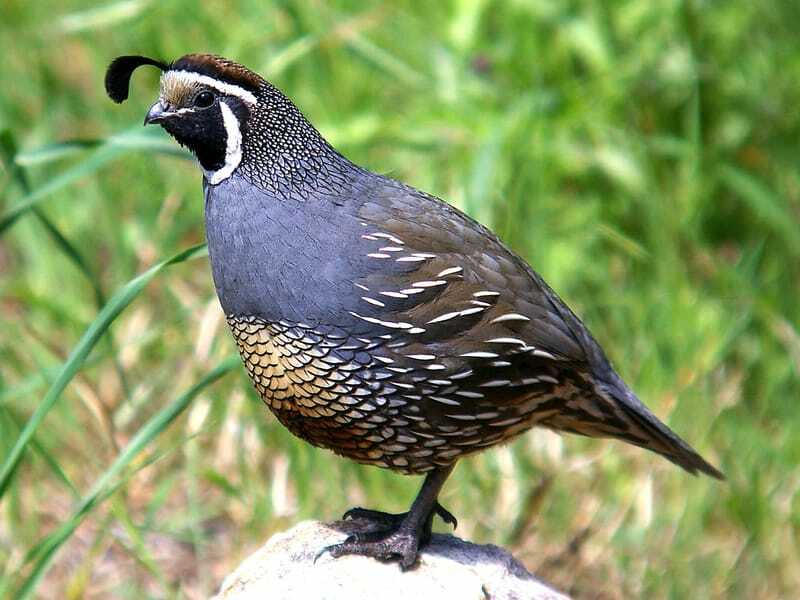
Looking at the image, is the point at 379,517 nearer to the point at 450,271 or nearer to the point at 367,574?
the point at 367,574

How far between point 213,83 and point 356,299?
1.83ft

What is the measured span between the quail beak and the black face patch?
1 centimetres

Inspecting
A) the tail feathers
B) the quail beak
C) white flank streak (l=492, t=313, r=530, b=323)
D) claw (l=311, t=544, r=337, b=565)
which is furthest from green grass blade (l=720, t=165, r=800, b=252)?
the quail beak

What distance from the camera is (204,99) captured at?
270cm

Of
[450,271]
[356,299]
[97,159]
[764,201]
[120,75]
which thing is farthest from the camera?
[764,201]

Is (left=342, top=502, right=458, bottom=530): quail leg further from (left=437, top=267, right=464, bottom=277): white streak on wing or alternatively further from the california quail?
(left=437, top=267, right=464, bottom=277): white streak on wing

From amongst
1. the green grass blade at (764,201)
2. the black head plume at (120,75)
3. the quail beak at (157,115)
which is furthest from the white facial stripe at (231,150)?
the green grass blade at (764,201)

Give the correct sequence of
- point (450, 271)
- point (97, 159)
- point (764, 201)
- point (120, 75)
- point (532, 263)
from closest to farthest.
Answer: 1. point (450, 271)
2. point (120, 75)
3. point (97, 159)
4. point (532, 263)
5. point (764, 201)

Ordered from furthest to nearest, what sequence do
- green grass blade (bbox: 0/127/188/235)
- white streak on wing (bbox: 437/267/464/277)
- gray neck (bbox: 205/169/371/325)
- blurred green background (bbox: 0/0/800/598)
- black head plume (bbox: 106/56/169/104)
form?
blurred green background (bbox: 0/0/800/598) < green grass blade (bbox: 0/127/188/235) < black head plume (bbox: 106/56/169/104) < white streak on wing (bbox: 437/267/464/277) < gray neck (bbox: 205/169/371/325)

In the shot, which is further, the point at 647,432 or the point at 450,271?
the point at 647,432

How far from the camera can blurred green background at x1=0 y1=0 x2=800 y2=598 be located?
12.5 feet

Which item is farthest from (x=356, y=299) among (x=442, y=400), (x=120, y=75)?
(x=120, y=75)

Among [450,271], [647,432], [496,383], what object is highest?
[450,271]

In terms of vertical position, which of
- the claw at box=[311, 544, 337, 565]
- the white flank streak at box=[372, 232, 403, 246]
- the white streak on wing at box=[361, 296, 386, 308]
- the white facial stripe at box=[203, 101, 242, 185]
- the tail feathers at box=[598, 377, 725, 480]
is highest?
the white facial stripe at box=[203, 101, 242, 185]
